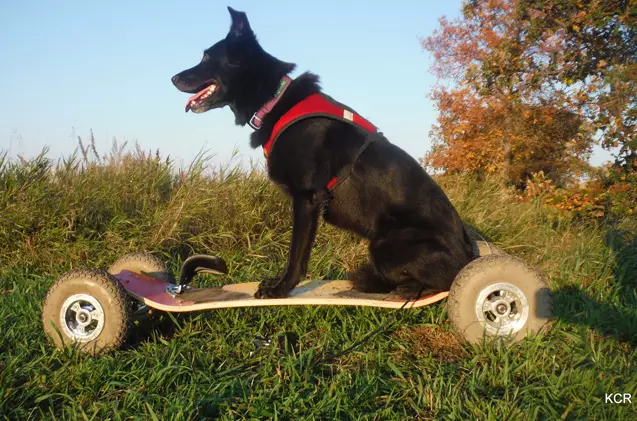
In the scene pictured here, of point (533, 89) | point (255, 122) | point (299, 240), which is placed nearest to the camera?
point (299, 240)

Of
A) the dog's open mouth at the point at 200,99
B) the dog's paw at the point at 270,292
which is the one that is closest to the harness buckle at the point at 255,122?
the dog's open mouth at the point at 200,99

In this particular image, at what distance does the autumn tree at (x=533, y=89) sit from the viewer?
Answer: 4.24 meters

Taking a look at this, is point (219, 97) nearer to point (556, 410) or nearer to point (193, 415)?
point (193, 415)

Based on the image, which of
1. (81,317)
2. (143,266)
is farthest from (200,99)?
(81,317)

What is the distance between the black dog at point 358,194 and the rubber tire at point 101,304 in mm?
651

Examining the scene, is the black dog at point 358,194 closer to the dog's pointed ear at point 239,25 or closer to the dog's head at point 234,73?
the dog's head at point 234,73

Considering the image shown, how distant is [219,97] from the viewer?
2.74 metres

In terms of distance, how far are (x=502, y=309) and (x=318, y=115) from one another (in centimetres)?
131

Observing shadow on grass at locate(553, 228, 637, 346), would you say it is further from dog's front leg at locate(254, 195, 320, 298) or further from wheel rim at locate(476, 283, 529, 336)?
dog's front leg at locate(254, 195, 320, 298)

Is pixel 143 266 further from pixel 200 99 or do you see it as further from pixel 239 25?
pixel 239 25

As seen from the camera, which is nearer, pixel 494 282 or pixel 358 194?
pixel 494 282

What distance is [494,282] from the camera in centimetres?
206

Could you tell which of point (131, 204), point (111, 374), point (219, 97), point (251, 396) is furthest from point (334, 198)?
point (131, 204)

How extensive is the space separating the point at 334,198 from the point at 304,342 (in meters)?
0.75
